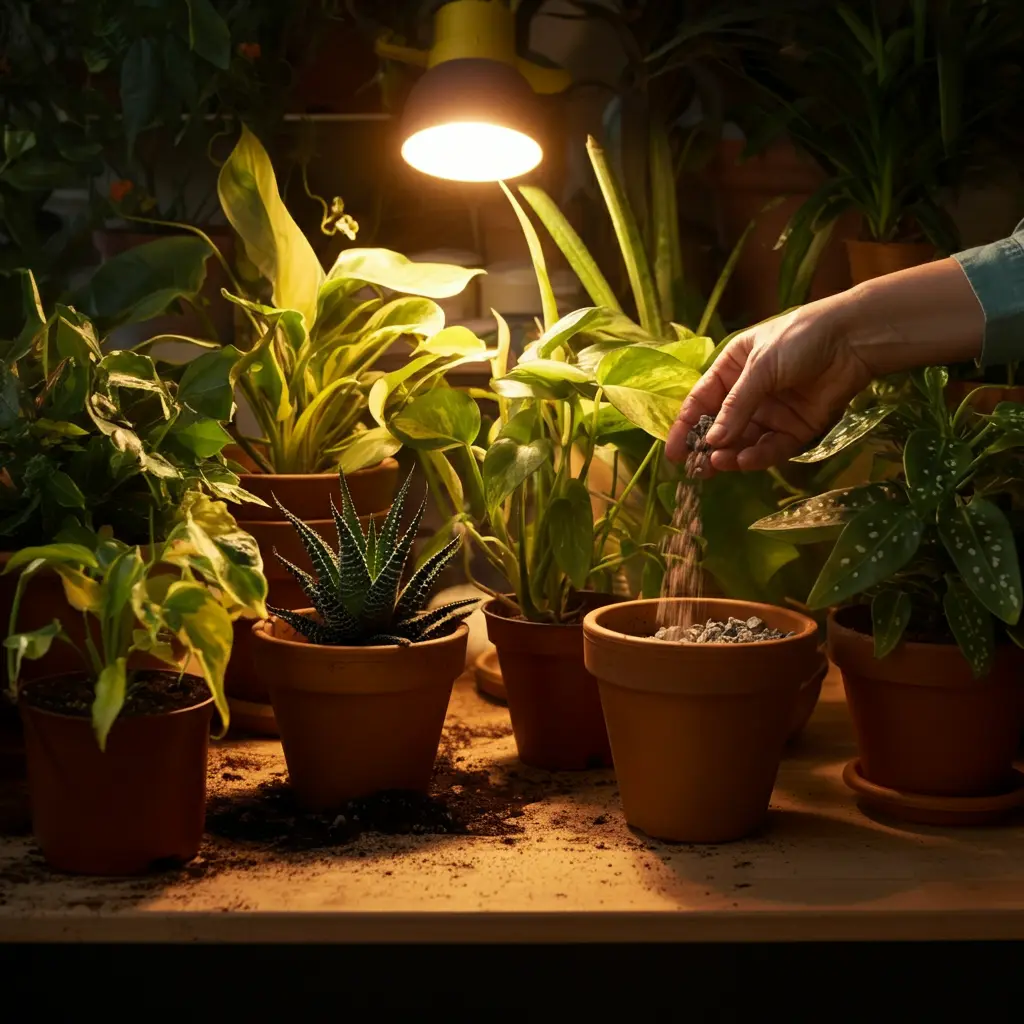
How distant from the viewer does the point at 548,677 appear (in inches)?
52.7

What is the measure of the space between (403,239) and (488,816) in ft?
3.33

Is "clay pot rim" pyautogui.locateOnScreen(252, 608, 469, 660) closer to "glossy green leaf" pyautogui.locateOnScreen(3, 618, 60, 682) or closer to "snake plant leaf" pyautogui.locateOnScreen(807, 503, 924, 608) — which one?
"glossy green leaf" pyautogui.locateOnScreen(3, 618, 60, 682)

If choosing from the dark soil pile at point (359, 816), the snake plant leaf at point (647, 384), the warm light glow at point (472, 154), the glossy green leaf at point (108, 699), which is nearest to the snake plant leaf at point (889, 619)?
the snake plant leaf at point (647, 384)

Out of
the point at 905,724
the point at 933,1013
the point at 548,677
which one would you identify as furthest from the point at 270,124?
the point at 933,1013

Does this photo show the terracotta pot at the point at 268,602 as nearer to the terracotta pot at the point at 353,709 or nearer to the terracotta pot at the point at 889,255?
the terracotta pot at the point at 353,709

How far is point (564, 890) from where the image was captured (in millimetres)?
1016

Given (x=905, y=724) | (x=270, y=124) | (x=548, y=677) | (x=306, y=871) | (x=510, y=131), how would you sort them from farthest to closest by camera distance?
1. (x=270, y=124)
2. (x=510, y=131)
3. (x=548, y=677)
4. (x=905, y=724)
5. (x=306, y=871)

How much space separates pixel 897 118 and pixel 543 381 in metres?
0.68

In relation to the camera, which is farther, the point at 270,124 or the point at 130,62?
the point at 270,124

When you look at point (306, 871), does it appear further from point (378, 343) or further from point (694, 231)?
point (694, 231)

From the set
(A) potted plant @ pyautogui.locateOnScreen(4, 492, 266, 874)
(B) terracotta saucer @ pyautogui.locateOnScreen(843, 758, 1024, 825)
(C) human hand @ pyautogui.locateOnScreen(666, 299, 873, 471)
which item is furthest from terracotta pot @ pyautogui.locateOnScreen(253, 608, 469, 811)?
(B) terracotta saucer @ pyautogui.locateOnScreen(843, 758, 1024, 825)

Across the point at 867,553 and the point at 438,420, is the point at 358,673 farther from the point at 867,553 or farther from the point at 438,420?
the point at 867,553

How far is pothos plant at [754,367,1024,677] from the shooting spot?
3.59ft

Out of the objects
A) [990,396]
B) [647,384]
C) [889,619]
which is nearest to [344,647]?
[647,384]
